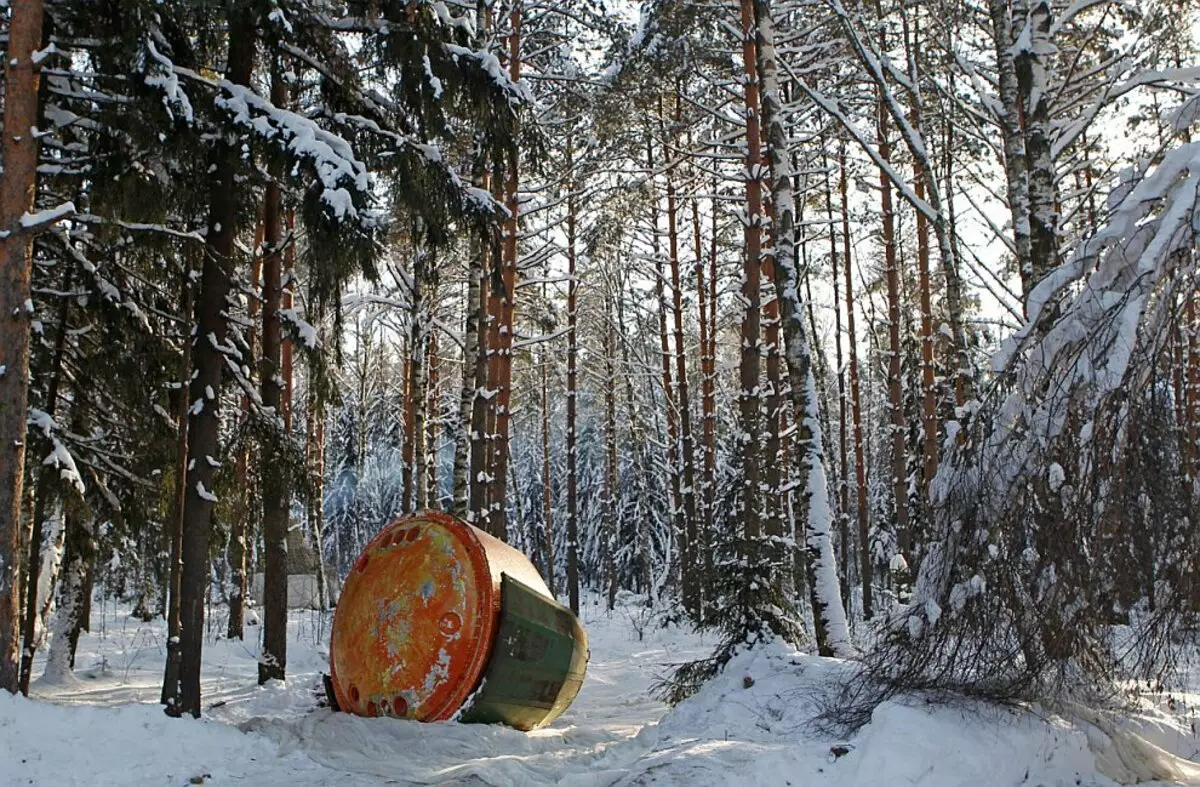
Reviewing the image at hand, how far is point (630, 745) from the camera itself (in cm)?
730

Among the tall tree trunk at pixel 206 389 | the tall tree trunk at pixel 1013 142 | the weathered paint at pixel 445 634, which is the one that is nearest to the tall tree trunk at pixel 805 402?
the tall tree trunk at pixel 1013 142

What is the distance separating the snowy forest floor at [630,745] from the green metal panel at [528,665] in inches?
11.5

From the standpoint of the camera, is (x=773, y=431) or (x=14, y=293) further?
(x=773, y=431)

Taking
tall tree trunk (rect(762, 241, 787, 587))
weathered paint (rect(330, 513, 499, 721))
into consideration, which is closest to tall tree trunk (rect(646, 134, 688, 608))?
tall tree trunk (rect(762, 241, 787, 587))

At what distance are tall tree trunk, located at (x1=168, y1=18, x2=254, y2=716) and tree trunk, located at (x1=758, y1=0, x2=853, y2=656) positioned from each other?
6006 mm

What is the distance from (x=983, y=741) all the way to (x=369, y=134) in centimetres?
705

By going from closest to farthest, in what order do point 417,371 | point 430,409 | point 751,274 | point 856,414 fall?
1. point 751,274
2. point 417,371
3. point 856,414
4. point 430,409

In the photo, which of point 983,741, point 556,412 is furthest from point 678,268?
point 556,412

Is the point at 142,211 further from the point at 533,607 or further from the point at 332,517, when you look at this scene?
the point at 332,517

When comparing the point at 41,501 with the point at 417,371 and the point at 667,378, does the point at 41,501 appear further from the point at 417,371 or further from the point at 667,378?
the point at 667,378

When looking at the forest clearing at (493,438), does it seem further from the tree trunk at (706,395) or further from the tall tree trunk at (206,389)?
the tree trunk at (706,395)

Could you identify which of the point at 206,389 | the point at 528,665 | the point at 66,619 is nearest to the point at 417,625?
the point at 528,665

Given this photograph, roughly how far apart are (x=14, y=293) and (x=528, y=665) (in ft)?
16.4

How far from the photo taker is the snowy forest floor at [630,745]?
17.0 ft
